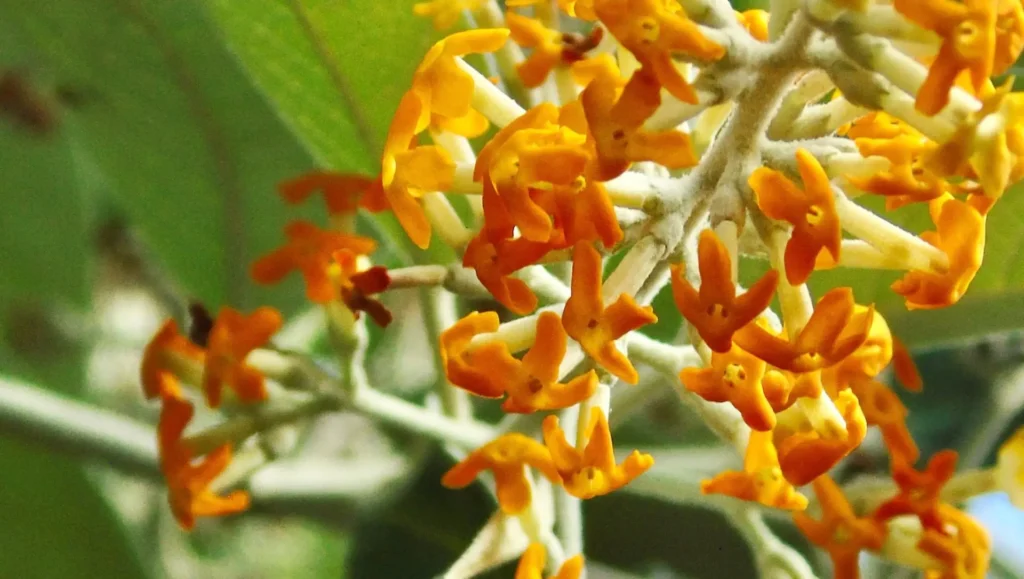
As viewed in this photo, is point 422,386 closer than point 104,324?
Yes

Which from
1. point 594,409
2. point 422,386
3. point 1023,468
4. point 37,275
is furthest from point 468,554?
point 37,275

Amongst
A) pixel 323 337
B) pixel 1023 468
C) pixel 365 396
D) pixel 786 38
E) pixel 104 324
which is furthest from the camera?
pixel 104 324

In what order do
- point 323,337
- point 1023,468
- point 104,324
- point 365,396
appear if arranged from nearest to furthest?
A: point 1023,468 → point 365,396 → point 323,337 → point 104,324

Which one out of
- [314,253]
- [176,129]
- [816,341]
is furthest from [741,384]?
[176,129]

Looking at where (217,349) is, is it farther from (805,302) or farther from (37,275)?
(37,275)

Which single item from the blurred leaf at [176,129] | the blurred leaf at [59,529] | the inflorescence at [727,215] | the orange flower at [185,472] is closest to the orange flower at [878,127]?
the inflorescence at [727,215]

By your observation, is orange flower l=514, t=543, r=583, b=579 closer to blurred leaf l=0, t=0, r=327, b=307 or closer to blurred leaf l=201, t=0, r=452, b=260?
blurred leaf l=201, t=0, r=452, b=260

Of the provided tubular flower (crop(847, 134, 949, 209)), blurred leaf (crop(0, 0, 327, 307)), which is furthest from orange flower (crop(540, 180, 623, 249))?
blurred leaf (crop(0, 0, 327, 307))
